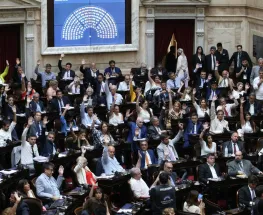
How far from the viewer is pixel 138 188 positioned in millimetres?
18359

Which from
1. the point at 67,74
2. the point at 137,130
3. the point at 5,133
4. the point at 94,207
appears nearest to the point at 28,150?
the point at 5,133

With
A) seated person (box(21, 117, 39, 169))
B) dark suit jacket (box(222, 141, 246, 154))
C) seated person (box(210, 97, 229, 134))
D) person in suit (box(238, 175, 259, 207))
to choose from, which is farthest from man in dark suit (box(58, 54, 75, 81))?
person in suit (box(238, 175, 259, 207))

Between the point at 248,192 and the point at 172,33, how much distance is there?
12759mm

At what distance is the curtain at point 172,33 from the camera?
3002 centimetres

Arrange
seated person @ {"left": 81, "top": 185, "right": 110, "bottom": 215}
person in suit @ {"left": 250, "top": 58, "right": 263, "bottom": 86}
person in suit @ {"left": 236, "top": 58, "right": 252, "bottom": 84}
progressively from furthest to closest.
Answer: person in suit @ {"left": 236, "top": 58, "right": 252, "bottom": 84}
person in suit @ {"left": 250, "top": 58, "right": 263, "bottom": 86}
seated person @ {"left": 81, "top": 185, "right": 110, "bottom": 215}

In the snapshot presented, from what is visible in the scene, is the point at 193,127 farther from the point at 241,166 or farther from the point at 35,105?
the point at 35,105

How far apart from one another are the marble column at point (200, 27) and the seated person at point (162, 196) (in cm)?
1360

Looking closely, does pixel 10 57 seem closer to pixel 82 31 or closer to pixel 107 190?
pixel 82 31

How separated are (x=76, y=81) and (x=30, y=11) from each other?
355cm

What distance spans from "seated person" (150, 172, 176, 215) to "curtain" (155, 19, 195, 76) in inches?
526

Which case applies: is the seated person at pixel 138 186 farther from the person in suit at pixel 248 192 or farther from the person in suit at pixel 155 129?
the person in suit at pixel 155 129

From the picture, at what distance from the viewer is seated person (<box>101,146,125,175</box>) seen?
1958cm

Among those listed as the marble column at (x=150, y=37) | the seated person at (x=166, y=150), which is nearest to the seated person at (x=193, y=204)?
the seated person at (x=166, y=150)

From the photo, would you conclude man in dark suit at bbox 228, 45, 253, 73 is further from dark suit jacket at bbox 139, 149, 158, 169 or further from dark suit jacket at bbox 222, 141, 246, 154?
dark suit jacket at bbox 139, 149, 158, 169
